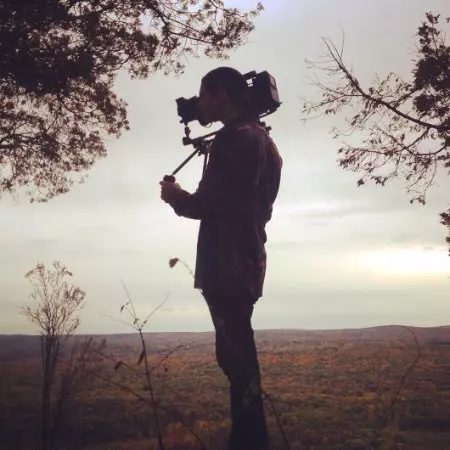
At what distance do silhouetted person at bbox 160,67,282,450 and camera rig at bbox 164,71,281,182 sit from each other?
0.67 ft

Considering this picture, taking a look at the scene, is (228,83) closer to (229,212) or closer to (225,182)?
(225,182)

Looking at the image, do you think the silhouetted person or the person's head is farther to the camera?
the person's head

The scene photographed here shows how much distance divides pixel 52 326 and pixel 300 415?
4.31m

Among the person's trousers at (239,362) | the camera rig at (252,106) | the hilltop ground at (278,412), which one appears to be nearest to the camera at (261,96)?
the camera rig at (252,106)

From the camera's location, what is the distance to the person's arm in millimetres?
2998

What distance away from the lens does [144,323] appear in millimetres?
2738

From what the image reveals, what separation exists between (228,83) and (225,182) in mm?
668

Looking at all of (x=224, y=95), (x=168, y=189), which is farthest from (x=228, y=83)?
(x=168, y=189)

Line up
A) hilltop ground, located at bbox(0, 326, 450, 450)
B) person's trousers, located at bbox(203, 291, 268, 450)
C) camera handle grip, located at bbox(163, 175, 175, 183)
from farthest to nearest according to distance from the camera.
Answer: hilltop ground, located at bbox(0, 326, 450, 450) → camera handle grip, located at bbox(163, 175, 175, 183) → person's trousers, located at bbox(203, 291, 268, 450)

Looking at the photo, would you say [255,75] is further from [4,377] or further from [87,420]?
[4,377]

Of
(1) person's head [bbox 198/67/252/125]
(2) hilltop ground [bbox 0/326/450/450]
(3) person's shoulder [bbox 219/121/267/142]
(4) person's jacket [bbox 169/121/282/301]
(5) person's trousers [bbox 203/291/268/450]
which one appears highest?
(1) person's head [bbox 198/67/252/125]

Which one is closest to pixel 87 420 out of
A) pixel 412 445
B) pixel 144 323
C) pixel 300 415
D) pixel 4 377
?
pixel 300 415

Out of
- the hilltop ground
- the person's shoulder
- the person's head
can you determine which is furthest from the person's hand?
the hilltop ground

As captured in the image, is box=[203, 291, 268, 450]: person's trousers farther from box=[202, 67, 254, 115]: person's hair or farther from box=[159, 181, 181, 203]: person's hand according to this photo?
box=[202, 67, 254, 115]: person's hair
